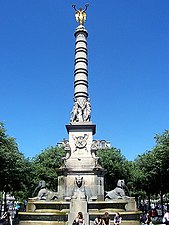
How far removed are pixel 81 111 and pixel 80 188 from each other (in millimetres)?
6878

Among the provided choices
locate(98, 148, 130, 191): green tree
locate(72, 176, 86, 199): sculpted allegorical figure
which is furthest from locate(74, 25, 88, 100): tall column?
locate(98, 148, 130, 191): green tree

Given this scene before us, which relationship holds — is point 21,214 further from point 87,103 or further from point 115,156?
point 115,156

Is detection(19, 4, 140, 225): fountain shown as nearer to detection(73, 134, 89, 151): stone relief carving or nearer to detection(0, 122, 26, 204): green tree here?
detection(73, 134, 89, 151): stone relief carving

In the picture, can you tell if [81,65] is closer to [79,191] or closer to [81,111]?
[81,111]

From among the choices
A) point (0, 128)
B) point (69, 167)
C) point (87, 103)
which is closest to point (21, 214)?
point (69, 167)

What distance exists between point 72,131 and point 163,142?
13.3 meters

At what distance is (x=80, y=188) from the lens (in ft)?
55.3

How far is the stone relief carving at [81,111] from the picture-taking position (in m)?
21.7

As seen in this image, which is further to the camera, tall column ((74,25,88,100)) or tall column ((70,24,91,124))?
tall column ((74,25,88,100))

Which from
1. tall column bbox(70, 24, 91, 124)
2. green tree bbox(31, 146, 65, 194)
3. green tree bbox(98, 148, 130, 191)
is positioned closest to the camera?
tall column bbox(70, 24, 91, 124)

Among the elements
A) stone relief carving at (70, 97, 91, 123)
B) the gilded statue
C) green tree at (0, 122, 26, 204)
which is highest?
the gilded statue

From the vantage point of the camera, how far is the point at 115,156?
45312mm

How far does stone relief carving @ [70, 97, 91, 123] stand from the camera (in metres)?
21.7

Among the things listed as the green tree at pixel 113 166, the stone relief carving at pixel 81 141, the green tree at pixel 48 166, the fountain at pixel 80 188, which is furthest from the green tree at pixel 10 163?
the green tree at pixel 113 166
